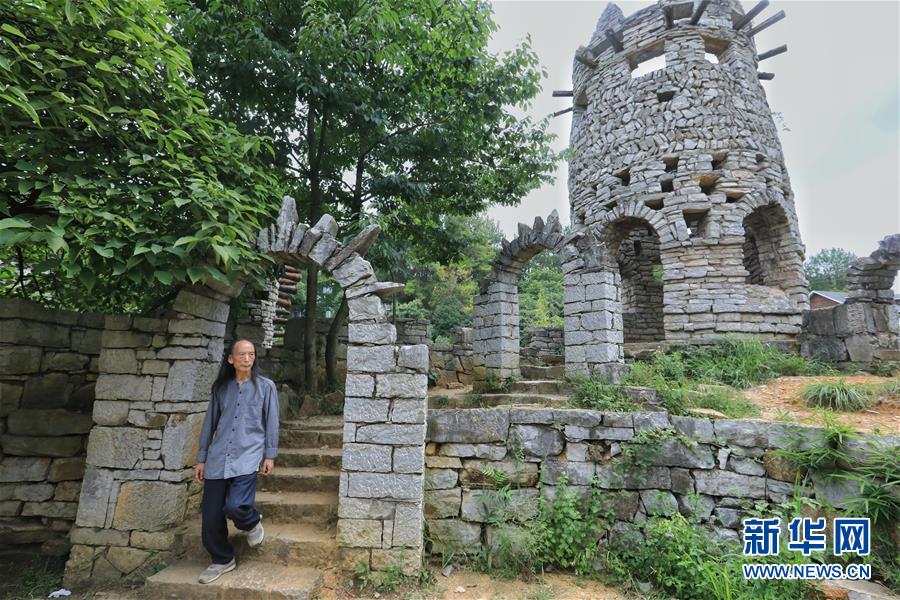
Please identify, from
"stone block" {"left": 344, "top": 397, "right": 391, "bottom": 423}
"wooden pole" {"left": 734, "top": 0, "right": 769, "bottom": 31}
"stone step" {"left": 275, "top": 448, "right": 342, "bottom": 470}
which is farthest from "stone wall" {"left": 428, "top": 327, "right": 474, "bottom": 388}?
"wooden pole" {"left": 734, "top": 0, "right": 769, "bottom": 31}

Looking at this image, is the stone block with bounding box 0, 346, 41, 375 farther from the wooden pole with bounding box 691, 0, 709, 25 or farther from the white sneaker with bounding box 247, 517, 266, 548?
the wooden pole with bounding box 691, 0, 709, 25

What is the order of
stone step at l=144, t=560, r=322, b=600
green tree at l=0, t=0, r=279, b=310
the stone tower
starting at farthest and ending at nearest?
1. the stone tower
2. stone step at l=144, t=560, r=322, b=600
3. green tree at l=0, t=0, r=279, b=310

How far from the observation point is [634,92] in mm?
9938

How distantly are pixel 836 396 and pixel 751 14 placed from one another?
32.1ft

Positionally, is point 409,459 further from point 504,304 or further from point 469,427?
point 504,304

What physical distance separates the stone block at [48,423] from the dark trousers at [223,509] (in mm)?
1906

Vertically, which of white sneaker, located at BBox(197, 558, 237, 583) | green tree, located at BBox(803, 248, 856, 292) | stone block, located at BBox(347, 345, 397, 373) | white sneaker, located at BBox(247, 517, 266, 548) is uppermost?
green tree, located at BBox(803, 248, 856, 292)

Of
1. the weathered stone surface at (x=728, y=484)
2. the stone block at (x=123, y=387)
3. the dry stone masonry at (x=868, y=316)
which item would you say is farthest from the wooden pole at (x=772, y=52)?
the stone block at (x=123, y=387)

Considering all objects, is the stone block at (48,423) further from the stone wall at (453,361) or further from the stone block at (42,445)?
the stone wall at (453,361)

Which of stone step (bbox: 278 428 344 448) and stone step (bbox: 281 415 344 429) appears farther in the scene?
stone step (bbox: 281 415 344 429)

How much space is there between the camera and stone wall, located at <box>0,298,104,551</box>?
13.2ft

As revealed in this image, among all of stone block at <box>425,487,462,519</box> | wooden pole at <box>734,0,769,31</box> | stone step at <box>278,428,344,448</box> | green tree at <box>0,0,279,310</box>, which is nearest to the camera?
green tree at <box>0,0,279,310</box>

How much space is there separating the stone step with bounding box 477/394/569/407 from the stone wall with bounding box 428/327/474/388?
271 centimetres

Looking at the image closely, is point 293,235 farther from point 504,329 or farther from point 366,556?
point 504,329
